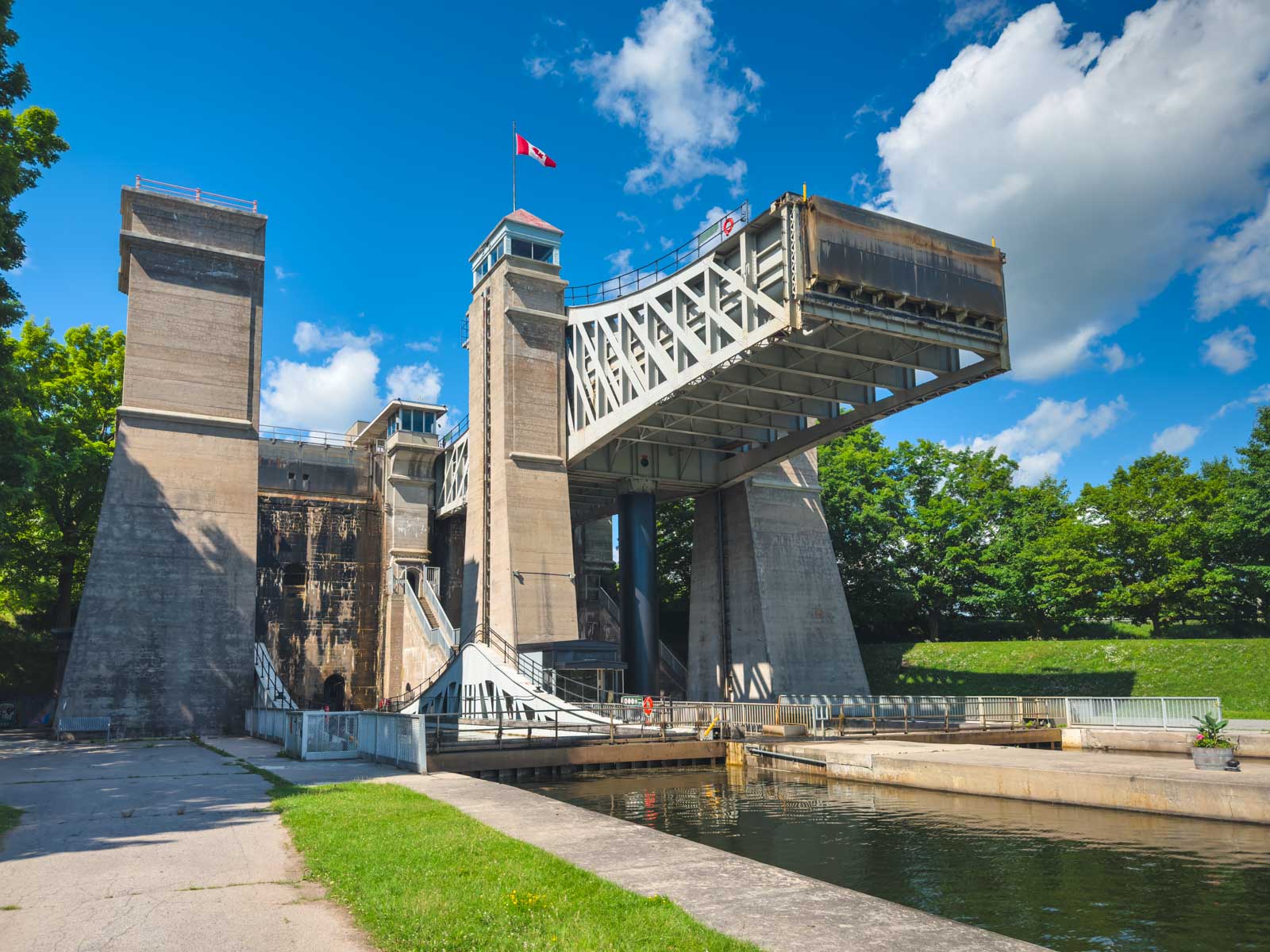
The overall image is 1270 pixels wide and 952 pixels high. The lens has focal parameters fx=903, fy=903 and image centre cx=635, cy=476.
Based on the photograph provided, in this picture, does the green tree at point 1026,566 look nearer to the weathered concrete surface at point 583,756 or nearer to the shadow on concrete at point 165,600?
the weathered concrete surface at point 583,756

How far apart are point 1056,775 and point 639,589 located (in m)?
23.2

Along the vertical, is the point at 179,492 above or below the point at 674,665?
above

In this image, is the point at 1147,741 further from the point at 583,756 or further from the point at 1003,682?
the point at 1003,682

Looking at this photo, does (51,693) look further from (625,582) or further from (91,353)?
(625,582)

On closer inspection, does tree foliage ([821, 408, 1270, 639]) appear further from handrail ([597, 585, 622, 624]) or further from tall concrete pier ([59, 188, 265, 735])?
tall concrete pier ([59, 188, 265, 735])

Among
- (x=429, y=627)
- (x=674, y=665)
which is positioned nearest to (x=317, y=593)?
(x=429, y=627)

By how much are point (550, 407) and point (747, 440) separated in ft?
28.2

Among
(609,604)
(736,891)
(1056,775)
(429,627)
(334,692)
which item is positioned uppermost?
(609,604)

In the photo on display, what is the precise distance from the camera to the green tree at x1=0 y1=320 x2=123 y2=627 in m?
38.5

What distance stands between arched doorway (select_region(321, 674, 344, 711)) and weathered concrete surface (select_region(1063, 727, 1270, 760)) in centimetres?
3556

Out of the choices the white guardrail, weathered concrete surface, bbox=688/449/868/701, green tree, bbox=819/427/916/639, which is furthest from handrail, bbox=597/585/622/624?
the white guardrail

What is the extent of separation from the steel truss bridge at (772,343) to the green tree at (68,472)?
21.4m

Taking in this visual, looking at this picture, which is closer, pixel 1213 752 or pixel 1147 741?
pixel 1213 752

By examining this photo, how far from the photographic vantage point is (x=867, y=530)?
53.0 metres
